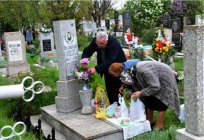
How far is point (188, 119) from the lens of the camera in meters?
3.25

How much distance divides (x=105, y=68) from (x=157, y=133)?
1621mm

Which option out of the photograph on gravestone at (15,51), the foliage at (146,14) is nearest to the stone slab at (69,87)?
the photograph on gravestone at (15,51)

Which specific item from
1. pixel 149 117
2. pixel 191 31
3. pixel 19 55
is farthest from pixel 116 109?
pixel 19 55

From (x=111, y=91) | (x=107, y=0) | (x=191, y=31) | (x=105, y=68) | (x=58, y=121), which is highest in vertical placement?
(x=107, y=0)

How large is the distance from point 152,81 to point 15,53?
8419 mm

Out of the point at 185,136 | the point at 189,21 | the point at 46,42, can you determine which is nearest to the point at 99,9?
the point at 189,21

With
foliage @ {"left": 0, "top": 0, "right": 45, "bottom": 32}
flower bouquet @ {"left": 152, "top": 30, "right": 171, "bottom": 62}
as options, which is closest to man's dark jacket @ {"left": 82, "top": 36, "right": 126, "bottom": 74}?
flower bouquet @ {"left": 152, "top": 30, "right": 171, "bottom": 62}

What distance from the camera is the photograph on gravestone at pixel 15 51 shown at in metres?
12.4

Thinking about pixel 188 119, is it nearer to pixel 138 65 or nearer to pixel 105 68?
pixel 138 65

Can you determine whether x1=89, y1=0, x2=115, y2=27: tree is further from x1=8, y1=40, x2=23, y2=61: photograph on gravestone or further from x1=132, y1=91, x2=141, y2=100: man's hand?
x1=132, y1=91, x2=141, y2=100: man's hand

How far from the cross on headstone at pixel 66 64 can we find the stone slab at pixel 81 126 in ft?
0.62

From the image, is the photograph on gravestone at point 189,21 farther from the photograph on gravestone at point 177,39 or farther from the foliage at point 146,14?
the photograph on gravestone at point 177,39

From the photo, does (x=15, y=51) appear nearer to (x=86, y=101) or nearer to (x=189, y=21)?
(x=86, y=101)

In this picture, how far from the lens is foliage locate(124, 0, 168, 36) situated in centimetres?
2347
